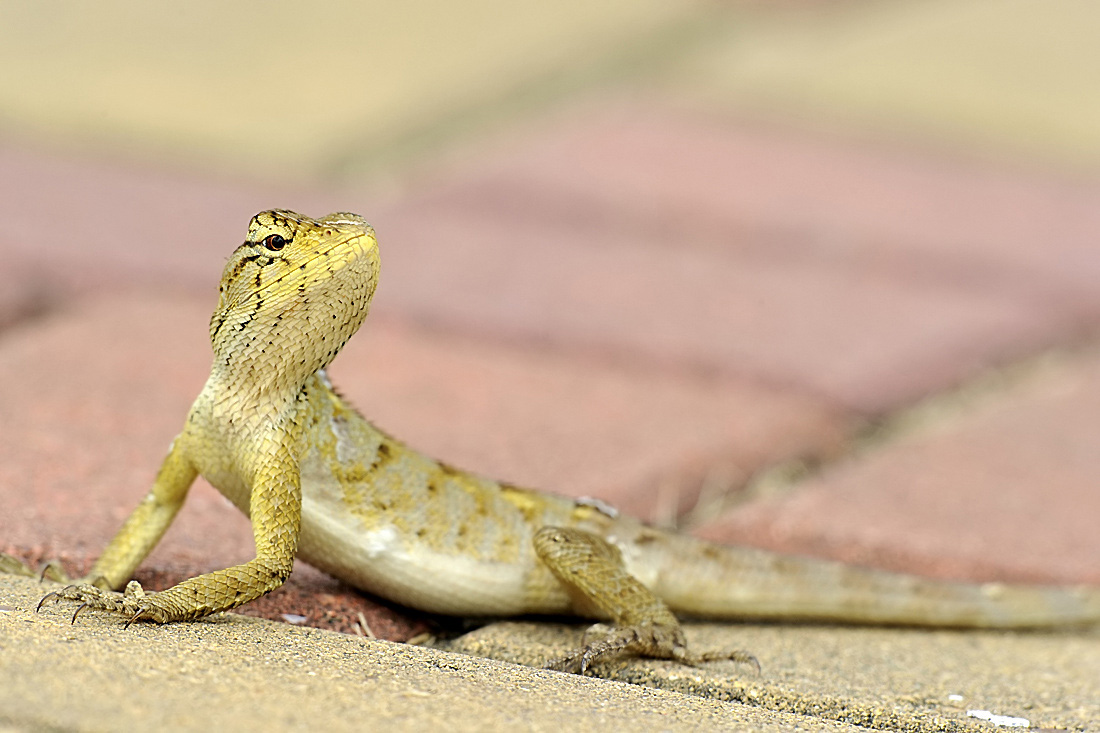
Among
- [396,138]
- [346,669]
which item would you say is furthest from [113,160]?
[346,669]

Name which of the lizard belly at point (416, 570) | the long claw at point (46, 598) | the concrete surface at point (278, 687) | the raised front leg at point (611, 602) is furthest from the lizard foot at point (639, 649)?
the long claw at point (46, 598)

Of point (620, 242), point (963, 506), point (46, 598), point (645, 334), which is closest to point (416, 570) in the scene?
point (46, 598)

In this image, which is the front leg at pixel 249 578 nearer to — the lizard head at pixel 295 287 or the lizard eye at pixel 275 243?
the lizard head at pixel 295 287

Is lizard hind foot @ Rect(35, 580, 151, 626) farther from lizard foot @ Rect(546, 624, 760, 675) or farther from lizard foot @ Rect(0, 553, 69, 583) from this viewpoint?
lizard foot @ Rect(546, 624, 760, 675)

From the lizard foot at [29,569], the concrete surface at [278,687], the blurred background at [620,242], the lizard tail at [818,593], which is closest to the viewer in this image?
the concrete surface at [278,687]

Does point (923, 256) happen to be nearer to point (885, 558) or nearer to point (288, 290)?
point (885, 558)

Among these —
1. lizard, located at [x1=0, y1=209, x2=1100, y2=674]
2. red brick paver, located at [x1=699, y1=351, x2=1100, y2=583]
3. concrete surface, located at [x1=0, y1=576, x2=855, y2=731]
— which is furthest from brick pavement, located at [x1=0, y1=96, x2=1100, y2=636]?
concrete surface, located at [x1=0, y1=576, x2=855, y2=731]
